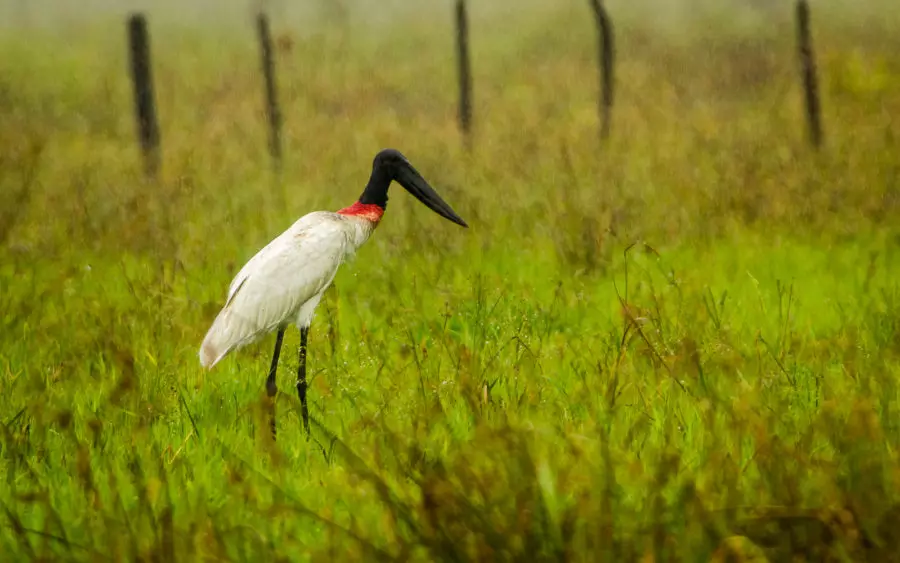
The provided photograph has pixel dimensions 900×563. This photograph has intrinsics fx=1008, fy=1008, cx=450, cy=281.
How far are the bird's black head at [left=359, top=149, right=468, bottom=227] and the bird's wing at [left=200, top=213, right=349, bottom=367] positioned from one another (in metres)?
0.39

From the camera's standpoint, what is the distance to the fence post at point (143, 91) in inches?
421

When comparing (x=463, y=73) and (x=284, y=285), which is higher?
(x=463, y=73)

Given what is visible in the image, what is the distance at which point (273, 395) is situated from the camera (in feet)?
13.7

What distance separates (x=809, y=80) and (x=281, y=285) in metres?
9.65

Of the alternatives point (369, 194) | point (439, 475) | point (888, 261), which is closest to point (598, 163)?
point (888, 261)

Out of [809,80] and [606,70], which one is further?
[606,70]

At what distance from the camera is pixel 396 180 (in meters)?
4.74

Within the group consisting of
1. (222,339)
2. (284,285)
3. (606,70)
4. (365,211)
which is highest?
(606,70)

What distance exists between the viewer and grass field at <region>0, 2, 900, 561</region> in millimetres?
2488

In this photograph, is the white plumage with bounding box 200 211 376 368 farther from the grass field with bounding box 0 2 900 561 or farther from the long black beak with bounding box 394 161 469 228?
the long black beak with bounding box 394 161 469 228

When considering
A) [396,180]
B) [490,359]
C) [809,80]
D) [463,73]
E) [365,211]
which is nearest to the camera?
[490,359]

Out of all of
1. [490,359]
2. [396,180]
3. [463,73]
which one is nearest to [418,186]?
[396,180]

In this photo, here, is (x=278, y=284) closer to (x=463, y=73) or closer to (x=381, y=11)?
(x=463, y=73)

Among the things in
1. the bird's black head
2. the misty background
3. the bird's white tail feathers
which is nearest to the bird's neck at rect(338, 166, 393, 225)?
the bird's black head
